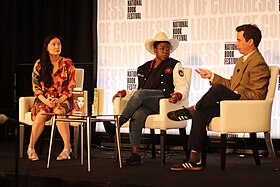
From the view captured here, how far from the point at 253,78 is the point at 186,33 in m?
1.83

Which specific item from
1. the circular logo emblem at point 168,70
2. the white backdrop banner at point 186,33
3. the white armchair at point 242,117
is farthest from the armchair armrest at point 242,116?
the white backdrop banner at point 186,33

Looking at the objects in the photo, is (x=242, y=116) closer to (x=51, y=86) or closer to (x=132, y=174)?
(x=132, y=174)

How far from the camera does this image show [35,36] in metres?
7.92

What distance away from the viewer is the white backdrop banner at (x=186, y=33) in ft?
20.7

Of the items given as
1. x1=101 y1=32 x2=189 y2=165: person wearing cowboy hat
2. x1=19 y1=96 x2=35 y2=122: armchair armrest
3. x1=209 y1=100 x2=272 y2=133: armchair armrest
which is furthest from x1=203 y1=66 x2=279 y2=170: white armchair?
x1=19 y1=96 x2=35 y2=122: armchair armrest

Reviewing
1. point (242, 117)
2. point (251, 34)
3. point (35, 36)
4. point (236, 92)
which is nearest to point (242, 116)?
point (242, 117)

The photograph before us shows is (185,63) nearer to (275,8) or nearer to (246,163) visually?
(275,8)

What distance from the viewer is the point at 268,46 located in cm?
629

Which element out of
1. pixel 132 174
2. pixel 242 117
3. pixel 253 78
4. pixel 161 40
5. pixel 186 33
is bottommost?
pixel 132 174

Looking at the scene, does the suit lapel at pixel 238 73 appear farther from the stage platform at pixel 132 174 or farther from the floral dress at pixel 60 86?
the floral dress at pixel 60 86

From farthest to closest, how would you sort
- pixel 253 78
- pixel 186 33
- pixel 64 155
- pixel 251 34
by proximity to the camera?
pixel 186 33 < pixel 64 155 < pixel 251 34 < pixel 253 78

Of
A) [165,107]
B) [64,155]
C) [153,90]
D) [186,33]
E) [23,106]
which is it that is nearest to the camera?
[165,107]

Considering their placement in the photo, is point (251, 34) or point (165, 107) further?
point (165, 107)

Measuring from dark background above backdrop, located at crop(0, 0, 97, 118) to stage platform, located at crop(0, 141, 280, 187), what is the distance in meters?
1.97
